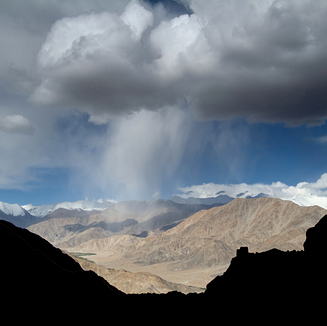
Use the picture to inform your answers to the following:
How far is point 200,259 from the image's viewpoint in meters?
177

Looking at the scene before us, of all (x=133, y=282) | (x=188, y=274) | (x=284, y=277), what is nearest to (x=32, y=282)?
(x=284, y=277)

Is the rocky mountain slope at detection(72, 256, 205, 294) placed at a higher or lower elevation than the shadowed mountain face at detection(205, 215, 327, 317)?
lower

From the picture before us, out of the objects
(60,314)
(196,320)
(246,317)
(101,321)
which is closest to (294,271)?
(246,317)

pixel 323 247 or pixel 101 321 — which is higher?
pixel 323 247

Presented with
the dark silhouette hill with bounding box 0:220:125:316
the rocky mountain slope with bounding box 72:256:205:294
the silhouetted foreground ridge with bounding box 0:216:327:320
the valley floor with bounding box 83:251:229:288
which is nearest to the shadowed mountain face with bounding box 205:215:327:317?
the silhouetted foreground ridge with bounding box 0:216:327:320

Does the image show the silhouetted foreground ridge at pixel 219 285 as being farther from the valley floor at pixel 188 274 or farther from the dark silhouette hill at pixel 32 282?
the valley floor at pixel 188 274

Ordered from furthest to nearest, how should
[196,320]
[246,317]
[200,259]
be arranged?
1. [200,259]
2. [196,320]
3. [246,317]

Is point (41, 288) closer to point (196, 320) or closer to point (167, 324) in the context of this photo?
point (167, 324)

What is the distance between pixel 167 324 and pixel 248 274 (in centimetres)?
929

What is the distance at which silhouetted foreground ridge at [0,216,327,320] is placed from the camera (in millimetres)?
22859

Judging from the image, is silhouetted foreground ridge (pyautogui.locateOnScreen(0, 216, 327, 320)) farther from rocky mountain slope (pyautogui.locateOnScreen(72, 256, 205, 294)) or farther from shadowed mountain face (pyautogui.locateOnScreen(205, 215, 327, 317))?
rocky mountain slope (pyautogui.locateOnScreen(72, 256, 205, 294))

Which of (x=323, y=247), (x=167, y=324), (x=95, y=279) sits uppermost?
(x=323, y=247)

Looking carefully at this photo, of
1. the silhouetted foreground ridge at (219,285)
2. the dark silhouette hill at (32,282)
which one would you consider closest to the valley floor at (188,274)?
the silhouetted foreground ridge at (219,285)

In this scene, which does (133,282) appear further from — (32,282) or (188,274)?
(32,282)
